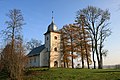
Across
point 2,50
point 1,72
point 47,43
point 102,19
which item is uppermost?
point 102,19

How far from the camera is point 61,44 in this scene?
179 feet

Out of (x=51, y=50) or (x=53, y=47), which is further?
(x=53, y=47)

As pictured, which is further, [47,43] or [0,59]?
[47,43]

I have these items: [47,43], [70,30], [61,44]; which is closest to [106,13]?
[70,30]

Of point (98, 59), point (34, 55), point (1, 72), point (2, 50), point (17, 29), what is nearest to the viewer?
point (2, 50)

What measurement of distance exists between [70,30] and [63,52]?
5.75 m

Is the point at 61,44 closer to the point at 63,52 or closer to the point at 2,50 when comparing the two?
the point at 63,52

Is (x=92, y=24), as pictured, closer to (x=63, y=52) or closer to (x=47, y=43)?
(x=63, y=52)

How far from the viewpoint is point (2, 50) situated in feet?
115

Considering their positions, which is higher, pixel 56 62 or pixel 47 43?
pixel 47 43

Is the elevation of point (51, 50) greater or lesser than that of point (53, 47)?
Answer: lesser

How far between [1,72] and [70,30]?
818 inches

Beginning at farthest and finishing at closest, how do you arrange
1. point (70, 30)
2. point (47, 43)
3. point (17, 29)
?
point (47, 43) → point (70, 30) → point (17, 29)

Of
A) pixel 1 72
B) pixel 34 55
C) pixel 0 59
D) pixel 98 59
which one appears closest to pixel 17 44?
pixel 0 59
